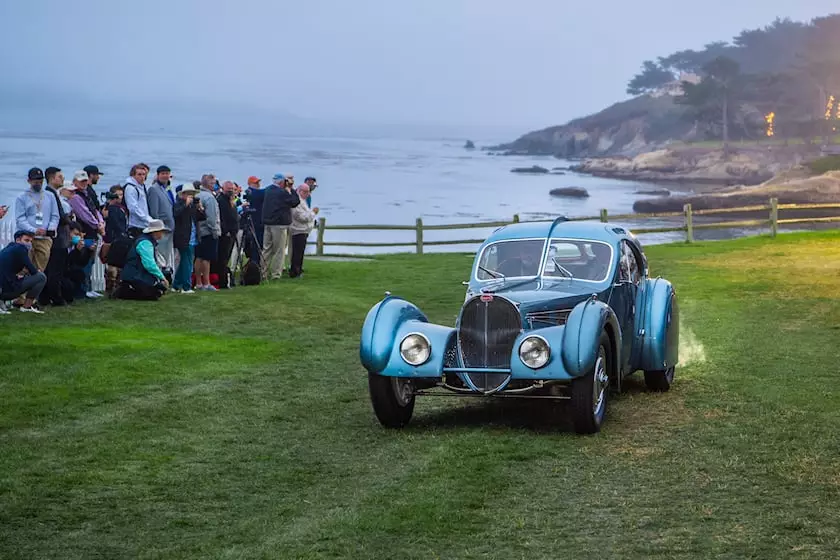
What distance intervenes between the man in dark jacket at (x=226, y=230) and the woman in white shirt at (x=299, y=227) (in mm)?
2674

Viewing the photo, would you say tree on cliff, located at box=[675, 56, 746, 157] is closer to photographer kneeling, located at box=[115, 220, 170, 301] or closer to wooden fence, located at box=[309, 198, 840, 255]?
wooden fence, located at box=[309, 198, 840, 255]

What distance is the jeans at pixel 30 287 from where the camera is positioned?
57.1 feet

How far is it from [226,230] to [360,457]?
1284 cm

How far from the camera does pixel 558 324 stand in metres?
11.5

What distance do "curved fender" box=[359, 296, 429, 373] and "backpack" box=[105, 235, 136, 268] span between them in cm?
895

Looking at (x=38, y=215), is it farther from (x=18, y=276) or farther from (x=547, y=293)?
(x=547, y=293)

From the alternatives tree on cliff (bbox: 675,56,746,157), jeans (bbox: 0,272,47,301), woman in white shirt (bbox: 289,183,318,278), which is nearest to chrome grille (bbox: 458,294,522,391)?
jeans (bbox: 0,272,47,301)

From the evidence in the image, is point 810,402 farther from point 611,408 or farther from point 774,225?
point 774,225

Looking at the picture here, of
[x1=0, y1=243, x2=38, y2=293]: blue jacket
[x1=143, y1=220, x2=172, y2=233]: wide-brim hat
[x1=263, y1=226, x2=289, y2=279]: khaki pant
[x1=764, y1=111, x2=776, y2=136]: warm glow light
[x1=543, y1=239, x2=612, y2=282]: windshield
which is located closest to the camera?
[x1=543, y1=239, x2=612, y2=282]: windshield

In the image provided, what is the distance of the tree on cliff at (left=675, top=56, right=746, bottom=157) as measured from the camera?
148375 mm

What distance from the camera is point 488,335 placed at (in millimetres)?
11094

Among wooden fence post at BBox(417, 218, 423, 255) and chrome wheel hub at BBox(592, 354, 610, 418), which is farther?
wooden fence post at BBox(417, 218, 423, 255)

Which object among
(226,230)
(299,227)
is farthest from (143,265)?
(299,227)

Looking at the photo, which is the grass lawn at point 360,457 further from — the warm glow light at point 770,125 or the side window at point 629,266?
the warm glow light at point 770,125
